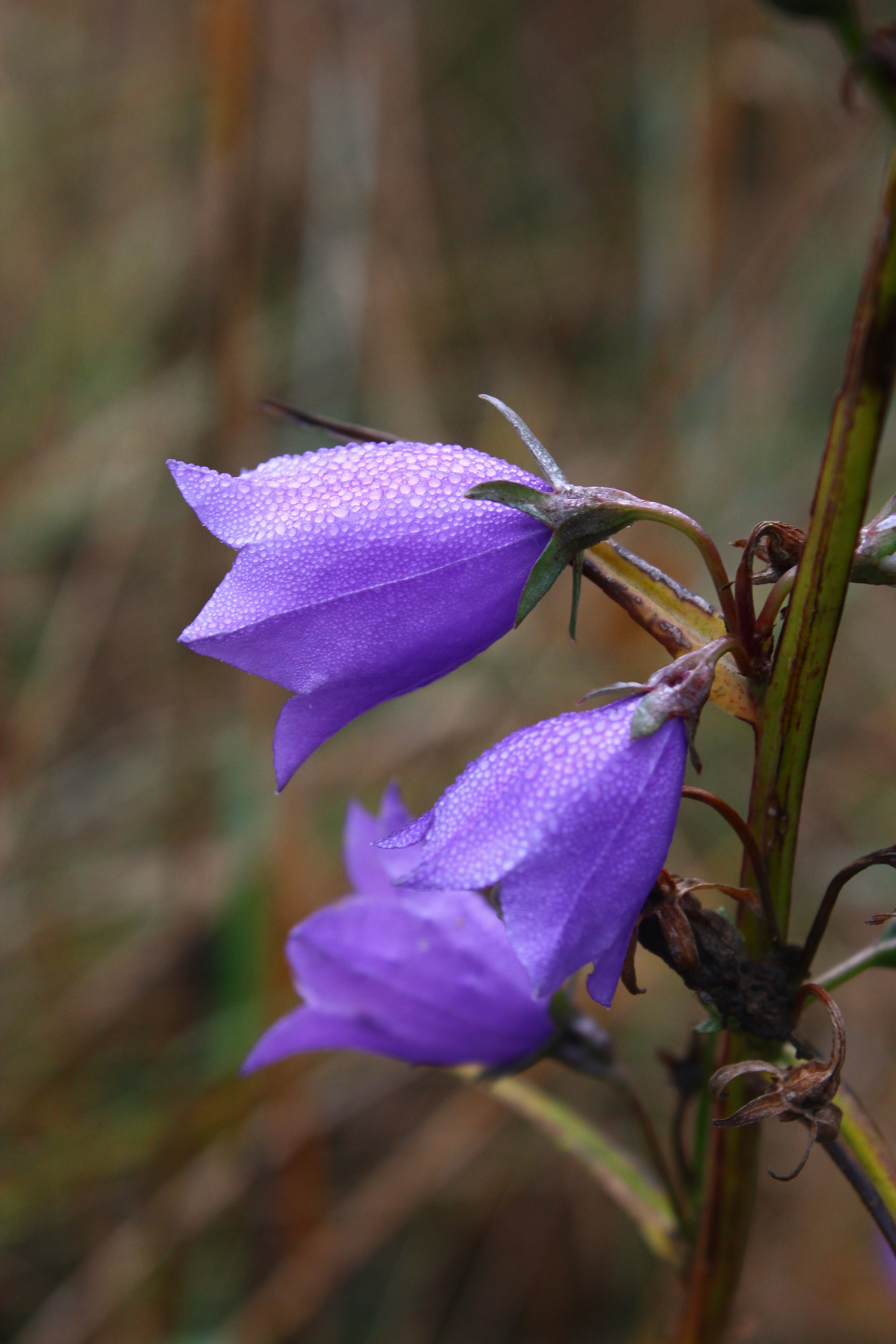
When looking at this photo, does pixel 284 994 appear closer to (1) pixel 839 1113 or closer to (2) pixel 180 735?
(2) pixel 180 735

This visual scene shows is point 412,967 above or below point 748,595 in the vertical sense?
below

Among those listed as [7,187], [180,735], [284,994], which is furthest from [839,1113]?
[7,187]

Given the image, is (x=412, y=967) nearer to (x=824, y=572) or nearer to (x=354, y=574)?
(x=354, y=574)

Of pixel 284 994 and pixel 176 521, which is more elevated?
pixel 176 521

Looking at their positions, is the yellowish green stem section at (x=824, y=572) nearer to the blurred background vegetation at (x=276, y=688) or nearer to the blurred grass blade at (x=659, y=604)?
the blurred grass blade at (x=659, y=604)

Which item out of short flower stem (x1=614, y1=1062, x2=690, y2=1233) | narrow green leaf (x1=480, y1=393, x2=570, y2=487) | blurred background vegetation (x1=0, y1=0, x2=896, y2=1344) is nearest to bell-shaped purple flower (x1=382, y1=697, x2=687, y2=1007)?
narrow green leaf (x1=480, y1=393, x2=570, y2=487)

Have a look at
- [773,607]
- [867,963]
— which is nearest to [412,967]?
[867,963]

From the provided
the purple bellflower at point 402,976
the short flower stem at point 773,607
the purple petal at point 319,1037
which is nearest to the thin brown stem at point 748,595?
the short flower stem at point 773,607

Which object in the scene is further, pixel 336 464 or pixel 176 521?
pixel 176 521
